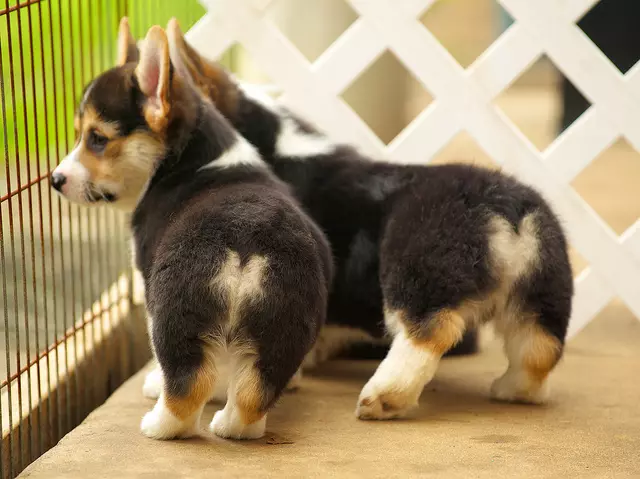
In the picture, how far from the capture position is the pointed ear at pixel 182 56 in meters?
3.26

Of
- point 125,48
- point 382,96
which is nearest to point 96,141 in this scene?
point 125,48

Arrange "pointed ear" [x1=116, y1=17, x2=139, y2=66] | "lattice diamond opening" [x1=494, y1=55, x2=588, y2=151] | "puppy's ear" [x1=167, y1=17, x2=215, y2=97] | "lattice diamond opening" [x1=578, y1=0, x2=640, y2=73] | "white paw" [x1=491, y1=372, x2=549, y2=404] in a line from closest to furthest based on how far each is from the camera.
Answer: "white paw" [x1=491, y1=372, x2=549, y2=404], "pointed ear" [x1=116, y1=17, x2=139, y2=66], "puppy's ear" [x1=167, y1=17, x2=215, y2=97], "lattice diamond opening" [x1=578, y1=0, x2=640, y2=73], "lattice diamond opening" [x1=494, y1=55, x2=588, y2=151]

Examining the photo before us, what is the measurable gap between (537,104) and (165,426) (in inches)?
354

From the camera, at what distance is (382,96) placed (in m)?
6.43

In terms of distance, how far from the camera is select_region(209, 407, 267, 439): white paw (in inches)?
100

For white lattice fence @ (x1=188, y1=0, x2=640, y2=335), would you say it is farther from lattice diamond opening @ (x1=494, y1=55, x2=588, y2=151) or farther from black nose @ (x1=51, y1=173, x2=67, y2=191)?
lattice diamond opening @ (x1=494, y1=55, x2=588, y2=151)

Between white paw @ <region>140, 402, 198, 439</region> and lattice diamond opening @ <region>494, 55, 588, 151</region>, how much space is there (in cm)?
508

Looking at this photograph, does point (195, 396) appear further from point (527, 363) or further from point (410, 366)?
point (527, 363)

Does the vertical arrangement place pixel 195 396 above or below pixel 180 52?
below

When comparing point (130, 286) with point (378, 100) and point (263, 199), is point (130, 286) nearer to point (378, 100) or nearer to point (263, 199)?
point (263, 199)

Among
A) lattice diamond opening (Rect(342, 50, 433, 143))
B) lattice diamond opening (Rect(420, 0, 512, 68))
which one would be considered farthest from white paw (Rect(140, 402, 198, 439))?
lattice diamond opening (Rect(420, 0, 512, 68))

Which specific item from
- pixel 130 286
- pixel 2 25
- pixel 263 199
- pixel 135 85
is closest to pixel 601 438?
pixel 263 199

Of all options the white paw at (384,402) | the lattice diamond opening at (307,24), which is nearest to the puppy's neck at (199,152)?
the white paw at (384,402)

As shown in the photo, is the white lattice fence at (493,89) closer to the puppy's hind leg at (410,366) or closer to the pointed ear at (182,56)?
the pointed ear at (182,56)
